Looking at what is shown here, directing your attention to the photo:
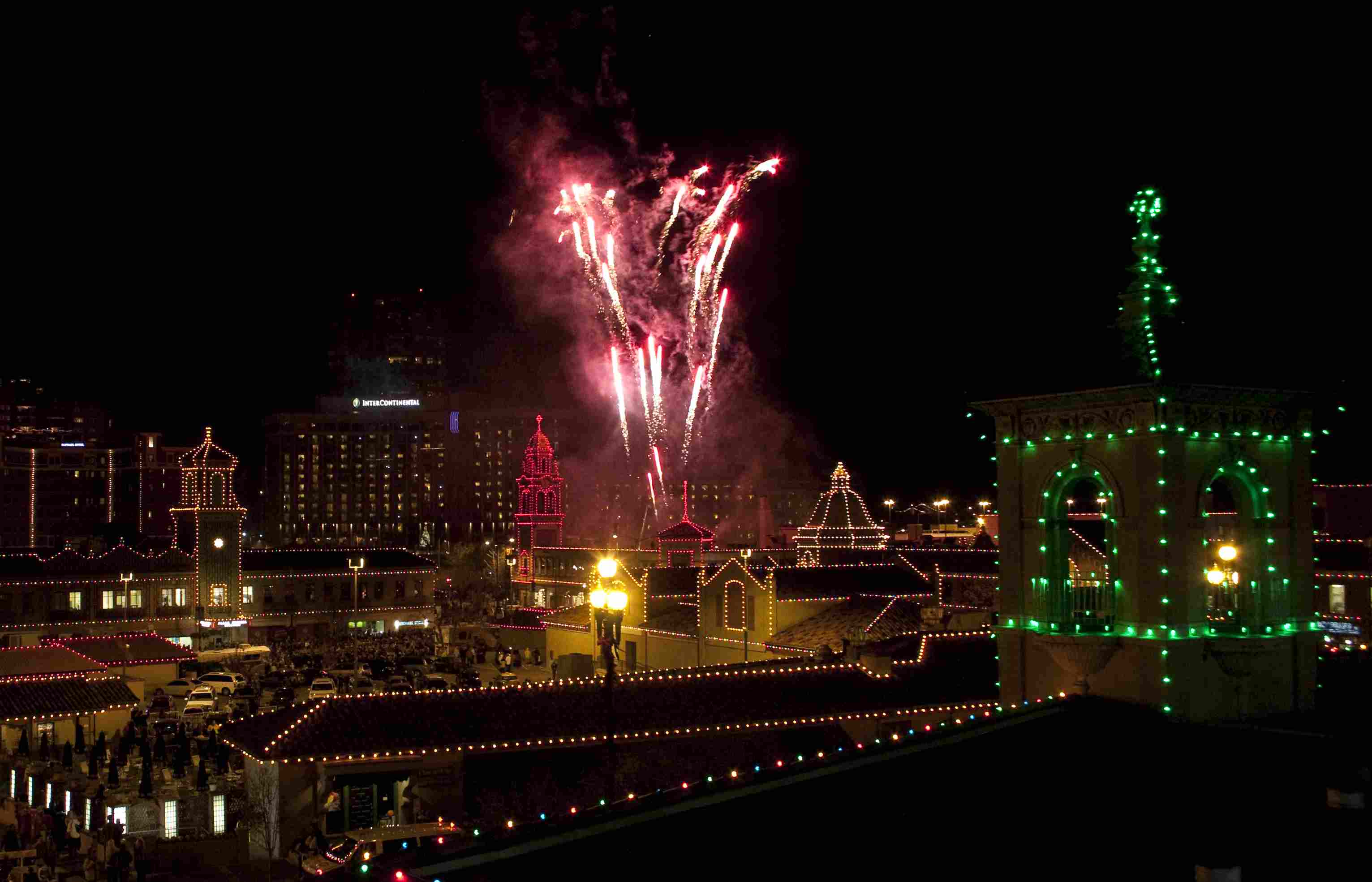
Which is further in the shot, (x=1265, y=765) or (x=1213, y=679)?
(x=1213, y=679)

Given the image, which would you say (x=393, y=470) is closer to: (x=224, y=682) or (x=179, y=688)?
(x=179, y=688)

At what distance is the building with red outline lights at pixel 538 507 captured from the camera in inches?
3051

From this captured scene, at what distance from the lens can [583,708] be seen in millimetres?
23172

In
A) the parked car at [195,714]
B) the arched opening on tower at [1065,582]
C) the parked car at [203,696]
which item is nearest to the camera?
the arched opening on tower at [1065,582]

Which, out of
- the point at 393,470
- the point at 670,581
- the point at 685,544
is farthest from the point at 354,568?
the point at 393,470

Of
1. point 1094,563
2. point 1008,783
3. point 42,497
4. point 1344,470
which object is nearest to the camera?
point 1008,783

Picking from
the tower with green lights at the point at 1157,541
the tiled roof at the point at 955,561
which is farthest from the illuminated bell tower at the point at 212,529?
the tower with green lights at the point at 1157,541

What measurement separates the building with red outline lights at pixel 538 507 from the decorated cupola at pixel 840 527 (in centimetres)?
2594

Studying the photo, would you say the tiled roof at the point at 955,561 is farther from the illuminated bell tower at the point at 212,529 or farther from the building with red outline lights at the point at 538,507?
the building with red outline lights at the point at 538,507

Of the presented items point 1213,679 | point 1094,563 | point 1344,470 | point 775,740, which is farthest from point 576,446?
point 1213,679

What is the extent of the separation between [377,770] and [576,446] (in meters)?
137

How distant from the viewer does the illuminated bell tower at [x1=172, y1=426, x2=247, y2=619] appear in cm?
6197

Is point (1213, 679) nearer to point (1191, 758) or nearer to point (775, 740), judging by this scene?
point (1191, 758)

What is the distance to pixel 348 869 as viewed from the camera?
28.7ft
